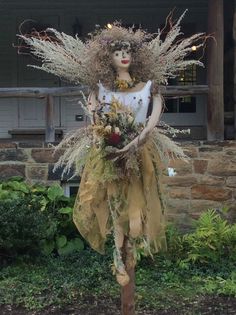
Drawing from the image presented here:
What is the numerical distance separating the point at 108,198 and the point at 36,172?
399 centimetres

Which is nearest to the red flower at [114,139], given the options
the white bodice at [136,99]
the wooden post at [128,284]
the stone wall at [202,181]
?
the white bodice at [136,99]

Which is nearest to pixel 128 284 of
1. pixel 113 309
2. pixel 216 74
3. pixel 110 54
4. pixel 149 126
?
pixel 113 309

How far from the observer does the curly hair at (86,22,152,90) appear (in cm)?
421

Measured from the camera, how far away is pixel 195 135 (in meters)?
10.1

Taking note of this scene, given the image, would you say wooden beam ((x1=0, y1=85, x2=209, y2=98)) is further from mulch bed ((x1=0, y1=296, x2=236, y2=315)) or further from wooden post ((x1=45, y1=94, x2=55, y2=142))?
mulch bed ((x1=0, y1=296, x2=236, y2=315))

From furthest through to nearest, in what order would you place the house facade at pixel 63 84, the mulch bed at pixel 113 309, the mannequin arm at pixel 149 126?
Result: the house facade at pixel 63 84
the mulch bed at pixel 113 309
the mannequin arm at pixel 149 126

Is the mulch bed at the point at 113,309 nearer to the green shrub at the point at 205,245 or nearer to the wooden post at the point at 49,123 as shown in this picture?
the green shrub at the point at 205,245

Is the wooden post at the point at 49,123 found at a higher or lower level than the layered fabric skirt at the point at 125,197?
higher

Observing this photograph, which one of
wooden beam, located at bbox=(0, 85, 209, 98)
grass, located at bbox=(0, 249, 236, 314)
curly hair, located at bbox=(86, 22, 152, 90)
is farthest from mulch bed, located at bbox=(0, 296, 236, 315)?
wooden beam, located at bbox=(0, 85, 209, 98)

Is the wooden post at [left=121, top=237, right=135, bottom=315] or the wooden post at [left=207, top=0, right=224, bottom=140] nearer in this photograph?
the wooden post at [left=121, top=237, right=135, bottom=315]

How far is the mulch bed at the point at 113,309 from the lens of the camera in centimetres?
508

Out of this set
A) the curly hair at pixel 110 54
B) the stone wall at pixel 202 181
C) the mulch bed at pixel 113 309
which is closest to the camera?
the curly hair at pixel 110 54

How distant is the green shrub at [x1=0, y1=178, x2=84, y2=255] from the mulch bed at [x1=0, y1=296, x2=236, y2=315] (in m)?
0.99

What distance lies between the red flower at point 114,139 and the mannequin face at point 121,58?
58 cm
